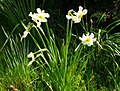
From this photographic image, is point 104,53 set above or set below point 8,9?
below

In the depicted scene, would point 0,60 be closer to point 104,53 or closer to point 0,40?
point 0,40

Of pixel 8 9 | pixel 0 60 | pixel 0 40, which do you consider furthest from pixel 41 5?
pixel 0 60

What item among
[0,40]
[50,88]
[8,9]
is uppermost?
[8,9]

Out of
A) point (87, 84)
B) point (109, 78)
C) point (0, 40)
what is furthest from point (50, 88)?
point (0, 40)

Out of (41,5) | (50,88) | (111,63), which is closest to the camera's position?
(50,88)

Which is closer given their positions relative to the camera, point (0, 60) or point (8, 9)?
point (0, 60)

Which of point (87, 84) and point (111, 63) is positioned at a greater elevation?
point (111, 63)

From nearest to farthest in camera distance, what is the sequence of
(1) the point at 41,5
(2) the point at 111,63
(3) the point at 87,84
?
(3) the point at 87,84 → (2) the point at 111,63 → (1) the point at 41,5

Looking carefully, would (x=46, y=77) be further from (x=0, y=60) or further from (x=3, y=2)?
(x=3, y=2)

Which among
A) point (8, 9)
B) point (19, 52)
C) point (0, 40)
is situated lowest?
point (19, 52)
